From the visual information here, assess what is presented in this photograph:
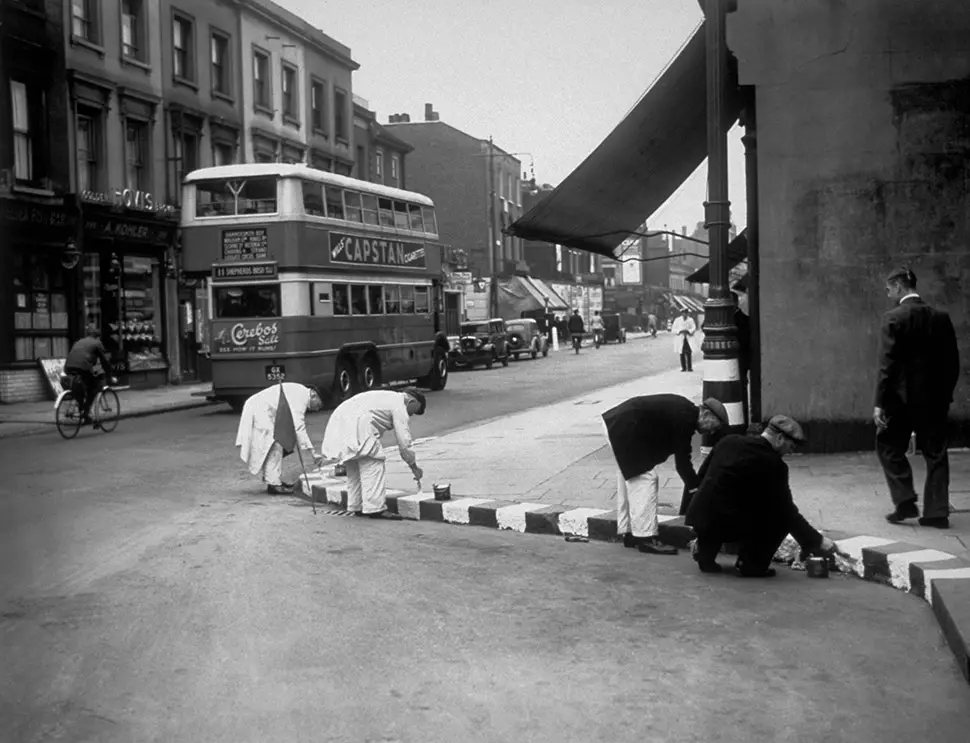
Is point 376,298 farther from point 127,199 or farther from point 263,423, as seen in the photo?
point 263,423

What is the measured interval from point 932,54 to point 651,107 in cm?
282

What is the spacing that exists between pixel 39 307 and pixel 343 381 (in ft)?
24.4

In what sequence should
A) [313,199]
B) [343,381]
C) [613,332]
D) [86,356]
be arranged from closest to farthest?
[86,356], [313,199], [343,381], [613,332]

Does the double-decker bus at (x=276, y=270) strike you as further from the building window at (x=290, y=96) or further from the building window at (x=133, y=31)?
the building window at (x=133, y=31)

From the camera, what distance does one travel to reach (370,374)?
2516 centimetres

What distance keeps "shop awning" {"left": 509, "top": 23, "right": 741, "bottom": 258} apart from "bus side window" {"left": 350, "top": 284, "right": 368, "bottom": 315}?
865 cm

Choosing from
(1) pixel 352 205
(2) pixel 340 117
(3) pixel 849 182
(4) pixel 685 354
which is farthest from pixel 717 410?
(2) pixel 340 117

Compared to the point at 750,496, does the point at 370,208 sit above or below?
above

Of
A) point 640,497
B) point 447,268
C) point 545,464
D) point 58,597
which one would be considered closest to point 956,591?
point 640,497

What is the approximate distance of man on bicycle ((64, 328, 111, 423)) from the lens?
754 inches

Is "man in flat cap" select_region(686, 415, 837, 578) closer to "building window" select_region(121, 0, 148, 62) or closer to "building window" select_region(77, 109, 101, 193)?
"building window" select_region(77, 109, 101, 193)

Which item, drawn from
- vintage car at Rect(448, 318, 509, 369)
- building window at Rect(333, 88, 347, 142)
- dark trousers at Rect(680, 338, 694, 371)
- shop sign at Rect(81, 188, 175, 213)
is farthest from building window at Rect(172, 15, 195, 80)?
dark trousers at Rect(680, 338, 694, 371)

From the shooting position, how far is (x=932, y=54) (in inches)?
488

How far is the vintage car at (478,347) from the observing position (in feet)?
139
